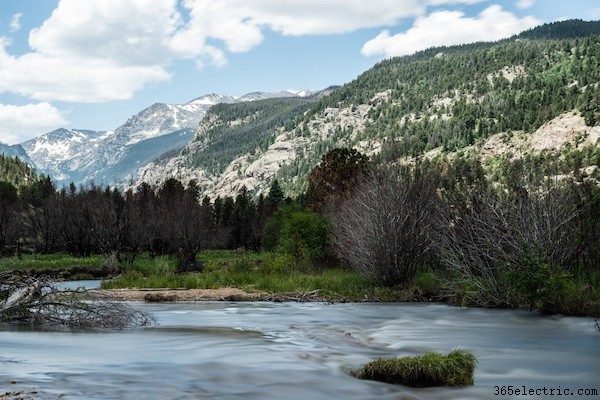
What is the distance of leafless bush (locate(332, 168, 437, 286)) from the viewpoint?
33.7m

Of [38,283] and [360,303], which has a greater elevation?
[38,283]

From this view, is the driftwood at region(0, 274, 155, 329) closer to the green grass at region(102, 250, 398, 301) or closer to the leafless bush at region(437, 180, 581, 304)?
the green grass at region(102, 250, 398, 301)

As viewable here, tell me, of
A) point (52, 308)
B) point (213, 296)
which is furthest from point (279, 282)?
point (52, 308)

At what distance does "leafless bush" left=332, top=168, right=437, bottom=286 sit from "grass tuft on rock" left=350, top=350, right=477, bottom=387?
19757mm

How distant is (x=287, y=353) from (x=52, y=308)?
9.18m

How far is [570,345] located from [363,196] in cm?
1742

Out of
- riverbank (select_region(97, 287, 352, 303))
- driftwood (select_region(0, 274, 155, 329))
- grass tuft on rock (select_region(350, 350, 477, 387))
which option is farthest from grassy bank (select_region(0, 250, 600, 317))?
driftwood (select_region(0, 274, 155, 329))

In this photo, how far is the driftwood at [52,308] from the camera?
68.3ft

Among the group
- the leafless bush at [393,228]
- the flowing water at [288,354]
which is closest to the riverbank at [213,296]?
the leafless bush at [393,228]

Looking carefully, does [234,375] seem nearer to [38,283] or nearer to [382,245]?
[38,283]

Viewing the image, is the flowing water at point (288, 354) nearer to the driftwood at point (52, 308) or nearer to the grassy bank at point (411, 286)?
the driftwood at point (52, 308)

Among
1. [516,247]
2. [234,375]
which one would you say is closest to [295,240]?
[516,247]

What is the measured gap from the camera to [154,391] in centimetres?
1194

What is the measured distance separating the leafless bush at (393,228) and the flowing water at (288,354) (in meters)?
6.07
